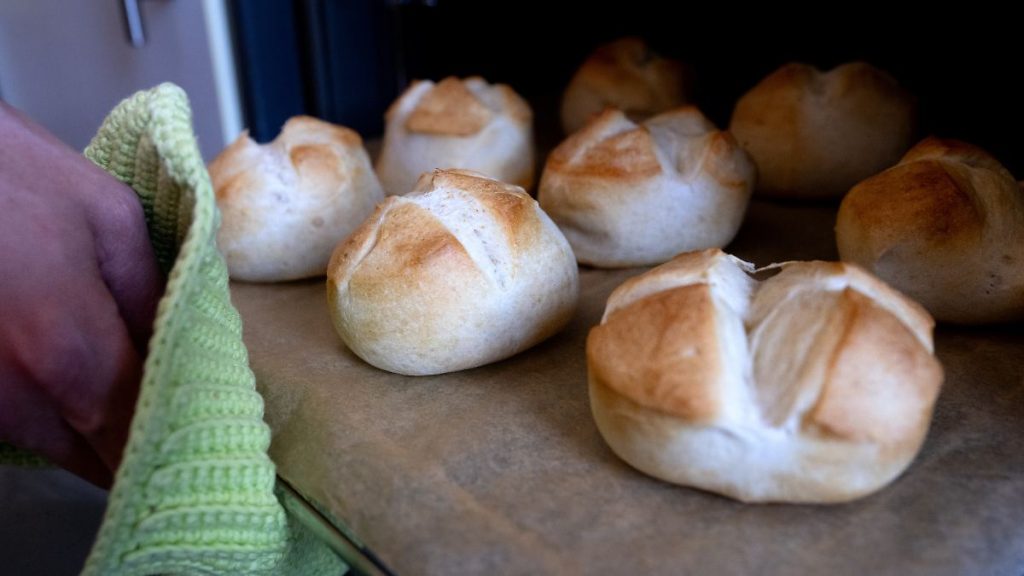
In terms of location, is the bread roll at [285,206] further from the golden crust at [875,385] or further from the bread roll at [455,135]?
the golden crust at [875,385]

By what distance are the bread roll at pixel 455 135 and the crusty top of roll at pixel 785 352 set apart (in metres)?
0.81

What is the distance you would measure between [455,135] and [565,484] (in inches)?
37.6

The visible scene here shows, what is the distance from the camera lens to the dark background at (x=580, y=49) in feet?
5.43

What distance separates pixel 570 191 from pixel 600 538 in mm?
744

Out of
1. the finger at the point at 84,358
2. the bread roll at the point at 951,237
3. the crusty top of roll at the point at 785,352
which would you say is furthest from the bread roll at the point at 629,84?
the finger at the point at 84,358

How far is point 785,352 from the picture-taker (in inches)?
33.3

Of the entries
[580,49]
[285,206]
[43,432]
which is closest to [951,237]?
[285,206]

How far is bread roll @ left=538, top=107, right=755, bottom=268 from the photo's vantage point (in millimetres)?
1387

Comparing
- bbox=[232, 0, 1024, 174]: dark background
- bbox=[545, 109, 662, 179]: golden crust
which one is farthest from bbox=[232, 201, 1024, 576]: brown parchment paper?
bbox=[232, 0, 1024, 174]: dark background

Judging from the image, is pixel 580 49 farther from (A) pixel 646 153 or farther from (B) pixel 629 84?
(A) pixel 646 153

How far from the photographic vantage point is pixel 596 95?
2025 millimetres

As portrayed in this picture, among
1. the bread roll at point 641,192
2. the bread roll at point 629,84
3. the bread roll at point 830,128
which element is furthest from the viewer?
the bread roll at point 629,84

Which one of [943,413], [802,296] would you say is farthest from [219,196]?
[943,413]

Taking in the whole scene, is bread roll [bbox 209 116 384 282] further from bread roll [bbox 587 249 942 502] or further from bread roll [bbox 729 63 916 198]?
bread roll [bbox 729 63 916 198]
